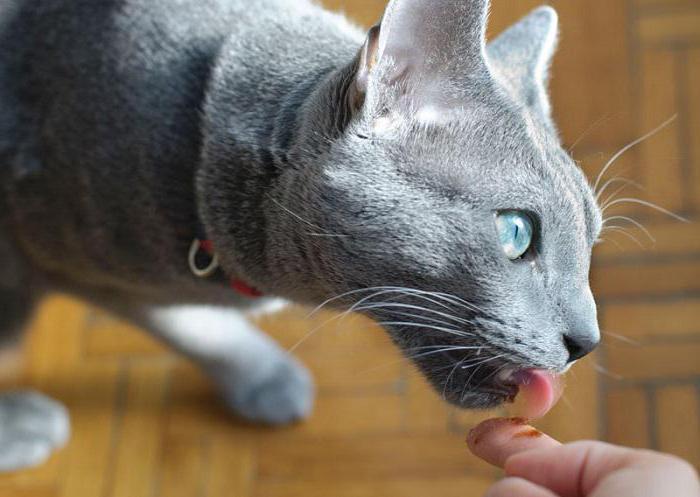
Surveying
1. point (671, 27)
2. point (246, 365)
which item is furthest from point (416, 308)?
point (671, 27)

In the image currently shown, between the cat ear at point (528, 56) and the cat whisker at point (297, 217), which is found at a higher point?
the cat ear at point (528, 56)

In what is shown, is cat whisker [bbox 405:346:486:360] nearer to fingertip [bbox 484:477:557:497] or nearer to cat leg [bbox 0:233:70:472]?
fingertip [bbox 484:477:557:497]

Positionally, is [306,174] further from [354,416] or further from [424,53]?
[354,416]

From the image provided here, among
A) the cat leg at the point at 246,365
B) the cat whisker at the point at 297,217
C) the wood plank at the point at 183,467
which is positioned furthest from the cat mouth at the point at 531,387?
the wood plank at the point at 183,467

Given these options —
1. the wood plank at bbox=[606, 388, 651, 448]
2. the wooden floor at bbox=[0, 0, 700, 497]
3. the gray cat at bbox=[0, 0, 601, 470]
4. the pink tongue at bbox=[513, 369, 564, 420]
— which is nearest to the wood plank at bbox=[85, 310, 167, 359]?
the wooden floor at bbox=[0, 0, 700, 497]

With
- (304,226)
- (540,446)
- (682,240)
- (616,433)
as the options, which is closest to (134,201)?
(304,226)

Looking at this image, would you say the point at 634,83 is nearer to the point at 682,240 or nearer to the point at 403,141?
the point at 682,240

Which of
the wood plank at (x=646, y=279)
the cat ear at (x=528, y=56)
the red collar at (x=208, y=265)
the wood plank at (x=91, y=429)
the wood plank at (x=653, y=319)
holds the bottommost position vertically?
the wood plank at (x=91, y=429)

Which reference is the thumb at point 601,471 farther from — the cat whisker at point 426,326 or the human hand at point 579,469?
the cat whisker at point 426,326
